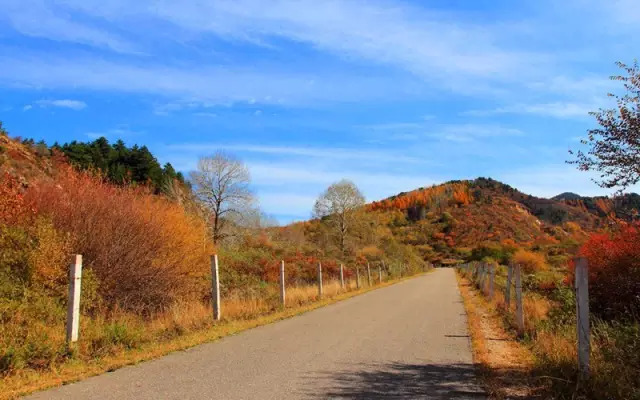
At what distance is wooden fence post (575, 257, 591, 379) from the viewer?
6.50 meters

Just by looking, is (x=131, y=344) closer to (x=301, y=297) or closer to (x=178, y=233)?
(x=178, y=233)

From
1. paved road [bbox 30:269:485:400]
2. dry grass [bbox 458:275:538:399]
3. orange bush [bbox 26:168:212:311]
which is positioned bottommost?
dry grass [bbox 458:275:538:399]

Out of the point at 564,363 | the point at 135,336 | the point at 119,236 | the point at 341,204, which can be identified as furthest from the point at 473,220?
the point at 564,363

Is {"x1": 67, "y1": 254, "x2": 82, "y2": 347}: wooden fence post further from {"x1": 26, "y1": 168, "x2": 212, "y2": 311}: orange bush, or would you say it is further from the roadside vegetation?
{"x1": 26, "y1": 168, "x2": 212, "y2": 311}: orange bush

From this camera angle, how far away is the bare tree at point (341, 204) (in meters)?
76.8

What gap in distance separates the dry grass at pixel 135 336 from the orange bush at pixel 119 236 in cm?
82

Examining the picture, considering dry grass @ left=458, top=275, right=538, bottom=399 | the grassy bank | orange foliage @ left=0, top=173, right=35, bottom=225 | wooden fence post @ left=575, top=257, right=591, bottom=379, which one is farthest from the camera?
orange foliage @ left=0, top=173, right=35, bottom=225

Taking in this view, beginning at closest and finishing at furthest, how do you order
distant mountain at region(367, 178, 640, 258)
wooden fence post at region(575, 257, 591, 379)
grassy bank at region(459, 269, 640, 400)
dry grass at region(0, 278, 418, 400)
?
grassy bank at region(459, 269, 640, 400) < wooden fence post at region(575, 257, 591, 379) < dry grass at region(0, 278, 418, 400) < distant mountain at region(367, 178, 640, 258)

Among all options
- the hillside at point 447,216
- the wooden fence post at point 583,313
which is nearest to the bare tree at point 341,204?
the hillside at point 447,216

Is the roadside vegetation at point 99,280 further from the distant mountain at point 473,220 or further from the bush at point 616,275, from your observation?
the distant mountain at point 473,220

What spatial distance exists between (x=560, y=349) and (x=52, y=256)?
11.0 m

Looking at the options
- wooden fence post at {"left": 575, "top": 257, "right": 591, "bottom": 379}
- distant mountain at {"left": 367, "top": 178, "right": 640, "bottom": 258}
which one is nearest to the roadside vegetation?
wooden fence post at {"left": 575, "top": 257, "right": 591, "bottom": 379}

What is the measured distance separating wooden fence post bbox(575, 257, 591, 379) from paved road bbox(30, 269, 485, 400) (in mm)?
1374

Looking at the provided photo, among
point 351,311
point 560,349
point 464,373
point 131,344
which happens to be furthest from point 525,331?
point 131,344
